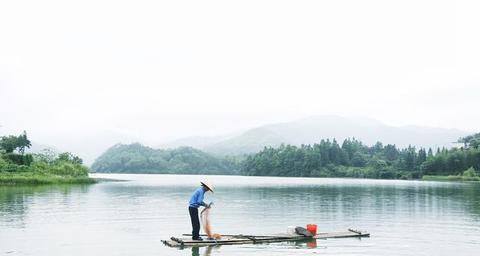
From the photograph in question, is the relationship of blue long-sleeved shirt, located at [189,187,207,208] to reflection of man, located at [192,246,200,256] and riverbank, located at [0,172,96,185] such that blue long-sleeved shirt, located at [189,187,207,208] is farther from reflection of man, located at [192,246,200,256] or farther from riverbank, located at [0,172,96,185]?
riverbank, located at [0,172,96,185]

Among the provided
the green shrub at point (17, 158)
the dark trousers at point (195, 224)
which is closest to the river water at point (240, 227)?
the dark trousers at point (195, 224)

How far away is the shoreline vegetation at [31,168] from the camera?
8931cm

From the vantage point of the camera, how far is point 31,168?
100375 millimetres

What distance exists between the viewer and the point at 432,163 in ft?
607

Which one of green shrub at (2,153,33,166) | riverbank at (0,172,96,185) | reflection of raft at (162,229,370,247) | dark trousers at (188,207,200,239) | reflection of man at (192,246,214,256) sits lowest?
reflection of man at (192,246,214,256)

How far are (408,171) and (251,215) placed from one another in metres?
165

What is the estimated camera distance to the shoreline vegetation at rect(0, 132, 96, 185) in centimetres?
8931

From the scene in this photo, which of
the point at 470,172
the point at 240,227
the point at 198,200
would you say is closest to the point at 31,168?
the point at 240,227

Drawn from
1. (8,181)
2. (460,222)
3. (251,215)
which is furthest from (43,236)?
(8,181)

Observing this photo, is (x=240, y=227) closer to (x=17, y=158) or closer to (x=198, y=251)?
(x=198, y=251)

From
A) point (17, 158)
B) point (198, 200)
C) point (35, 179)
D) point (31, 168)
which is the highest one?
point (17, 158)

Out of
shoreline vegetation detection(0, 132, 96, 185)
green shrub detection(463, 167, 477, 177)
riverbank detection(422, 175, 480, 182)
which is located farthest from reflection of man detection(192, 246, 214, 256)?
green shrub detection(463, 167, 477, 177)

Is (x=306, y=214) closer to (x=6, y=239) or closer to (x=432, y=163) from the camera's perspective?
(x=6, y=239)

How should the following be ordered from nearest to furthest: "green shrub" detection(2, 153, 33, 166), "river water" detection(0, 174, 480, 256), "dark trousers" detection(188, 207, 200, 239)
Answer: "river water" detection(0, 174, 480, 256) → "dark trousers" detection(188, 207, 200, 239) → "green shrub" detection(2, 153, 33, 166)
